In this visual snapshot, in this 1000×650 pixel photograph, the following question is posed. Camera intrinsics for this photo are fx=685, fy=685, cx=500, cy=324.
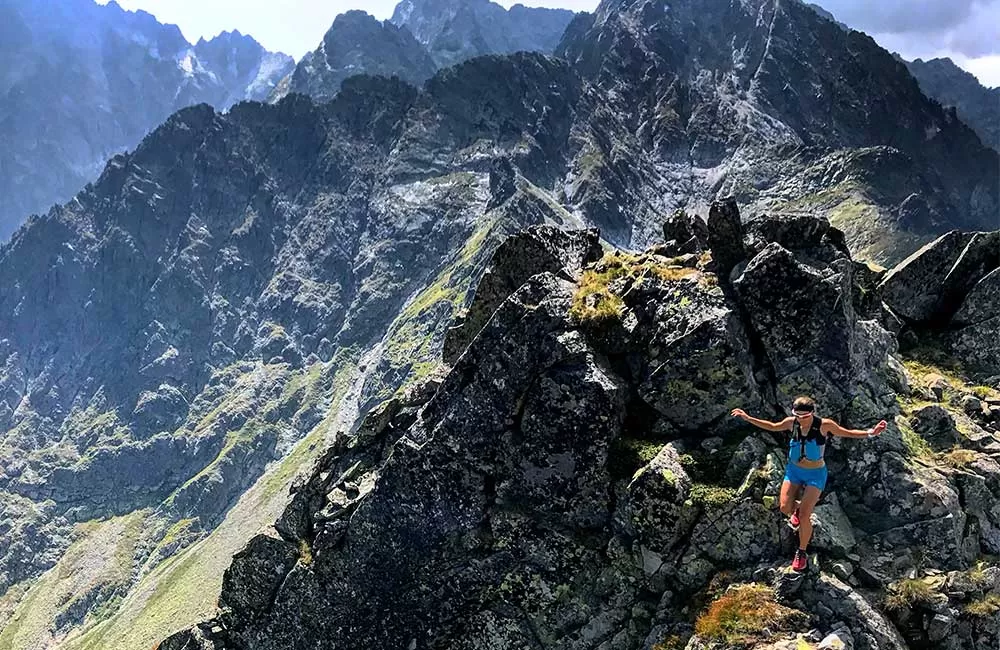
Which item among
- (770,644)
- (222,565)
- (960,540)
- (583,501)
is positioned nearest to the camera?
(770,644)

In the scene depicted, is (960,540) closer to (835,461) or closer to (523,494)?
(835,461)

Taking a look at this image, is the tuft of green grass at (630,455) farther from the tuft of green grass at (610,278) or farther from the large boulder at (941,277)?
the large boulder at (941,277)

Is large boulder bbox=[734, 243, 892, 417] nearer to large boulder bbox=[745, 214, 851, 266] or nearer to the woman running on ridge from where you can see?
large boulder bbox=[745, 214, 851, 266]

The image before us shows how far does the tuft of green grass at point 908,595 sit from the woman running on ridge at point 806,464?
205 cm

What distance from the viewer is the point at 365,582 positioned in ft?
75.5

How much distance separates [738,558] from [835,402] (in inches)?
237

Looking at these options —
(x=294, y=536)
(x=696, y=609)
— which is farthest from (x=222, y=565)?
(x=696, y=609)

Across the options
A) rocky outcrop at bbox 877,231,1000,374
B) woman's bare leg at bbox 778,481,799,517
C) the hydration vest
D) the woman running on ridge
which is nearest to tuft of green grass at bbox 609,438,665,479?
woman's bare leg at bbox 778,481,799,517

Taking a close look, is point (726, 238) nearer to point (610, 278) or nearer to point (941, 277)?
point (610, 278)

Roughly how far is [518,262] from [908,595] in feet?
64.9

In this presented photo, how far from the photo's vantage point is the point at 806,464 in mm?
17250

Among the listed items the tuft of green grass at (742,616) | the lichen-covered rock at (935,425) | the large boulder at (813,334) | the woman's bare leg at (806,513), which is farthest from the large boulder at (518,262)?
the tuft of green grass at (742,616)

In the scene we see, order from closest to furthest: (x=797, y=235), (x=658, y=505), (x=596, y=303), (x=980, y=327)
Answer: (x=658, y=505)
(x=797, y=235)
(x=596, y=303)
(x=980, y=327)

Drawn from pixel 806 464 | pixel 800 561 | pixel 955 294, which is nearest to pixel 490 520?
pixel 800 561
